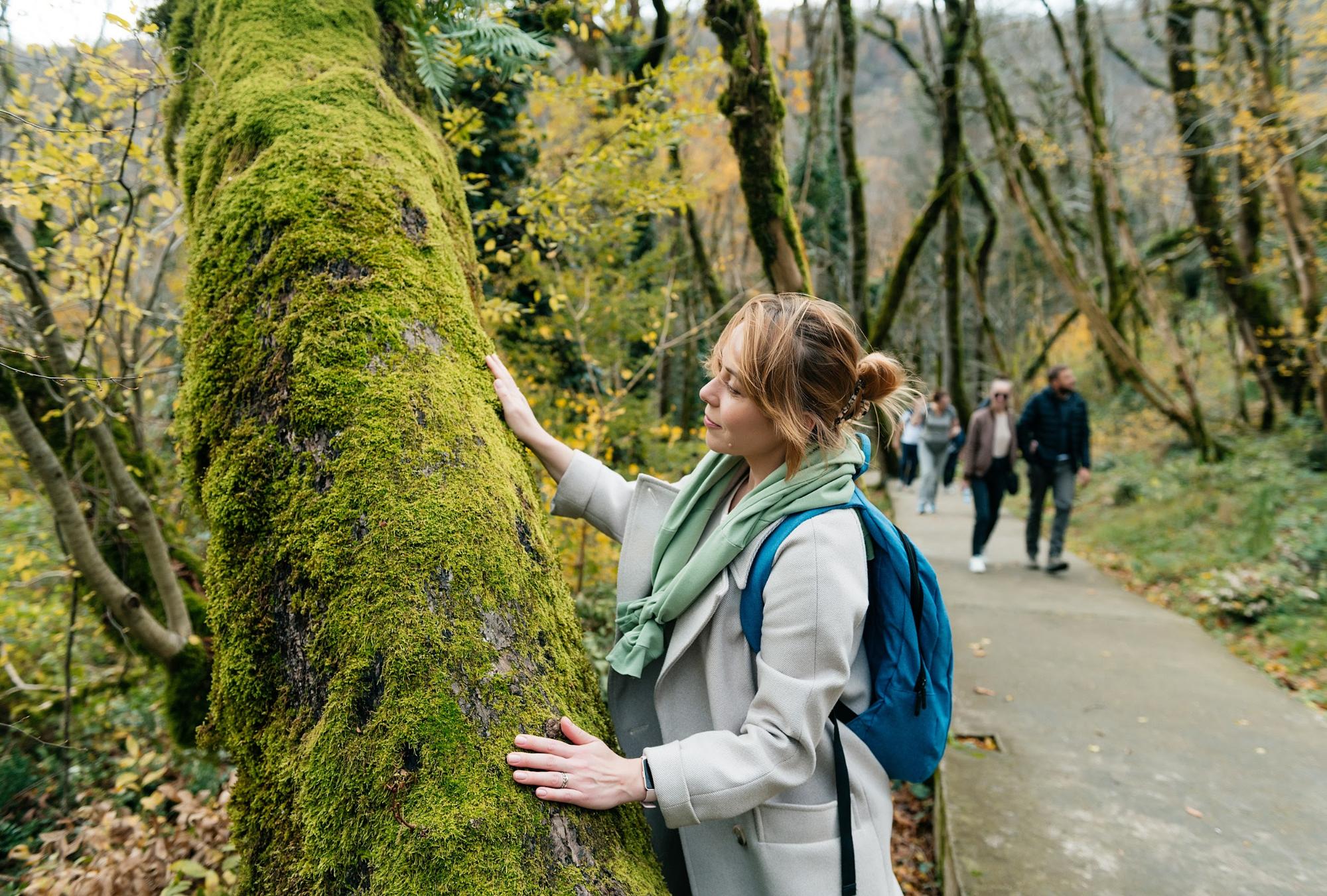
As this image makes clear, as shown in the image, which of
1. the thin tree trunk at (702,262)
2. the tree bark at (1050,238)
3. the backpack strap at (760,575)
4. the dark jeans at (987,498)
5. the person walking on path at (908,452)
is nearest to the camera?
the backpack strap at (760,575)

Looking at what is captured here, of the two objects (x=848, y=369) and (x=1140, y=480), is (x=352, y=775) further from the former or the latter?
(x=1140, y=480)

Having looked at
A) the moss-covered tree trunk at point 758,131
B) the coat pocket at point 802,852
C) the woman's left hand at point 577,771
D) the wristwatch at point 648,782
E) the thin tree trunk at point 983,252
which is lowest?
the coat pocket at point 802,852

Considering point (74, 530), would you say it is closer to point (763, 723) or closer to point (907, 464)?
point (763, 723)

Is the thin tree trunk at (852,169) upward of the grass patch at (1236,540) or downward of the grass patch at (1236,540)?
upward

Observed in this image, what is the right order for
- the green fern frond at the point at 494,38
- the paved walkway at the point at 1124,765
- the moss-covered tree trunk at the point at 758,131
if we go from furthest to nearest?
the moss-covered tree trunk at the point at 758,131 < the paved walkway at the point at 1124,765 < the green fern frond at the point at 494,38

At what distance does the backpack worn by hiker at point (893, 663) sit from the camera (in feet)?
5.15

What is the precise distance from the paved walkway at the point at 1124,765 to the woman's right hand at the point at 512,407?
2.73 meters

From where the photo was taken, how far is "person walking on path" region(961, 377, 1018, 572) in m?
8.02

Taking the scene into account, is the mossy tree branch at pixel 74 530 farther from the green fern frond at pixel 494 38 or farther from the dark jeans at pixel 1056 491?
the dark jeans at pixel 1056 491

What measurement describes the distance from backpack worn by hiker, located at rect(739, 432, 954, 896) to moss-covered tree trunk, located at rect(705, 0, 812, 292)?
4018mm

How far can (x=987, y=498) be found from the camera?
26.9 ft

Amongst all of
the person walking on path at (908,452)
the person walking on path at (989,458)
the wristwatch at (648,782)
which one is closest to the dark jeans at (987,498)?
the person walking on path at (989,458)

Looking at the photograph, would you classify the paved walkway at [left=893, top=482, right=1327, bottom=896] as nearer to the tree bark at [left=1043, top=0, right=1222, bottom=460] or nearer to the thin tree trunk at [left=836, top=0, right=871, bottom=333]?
the thin tree trunk at [left=836, top=0, right=871, bottom=333]

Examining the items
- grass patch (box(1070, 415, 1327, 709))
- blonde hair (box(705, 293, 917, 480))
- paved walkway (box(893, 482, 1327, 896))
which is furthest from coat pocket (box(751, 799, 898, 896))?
grass patch (box(1070, 415, 1327, 709))
